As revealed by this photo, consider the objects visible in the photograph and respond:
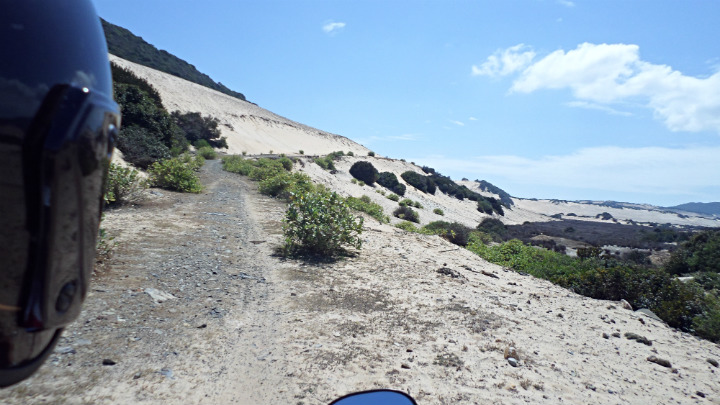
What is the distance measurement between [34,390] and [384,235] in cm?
816

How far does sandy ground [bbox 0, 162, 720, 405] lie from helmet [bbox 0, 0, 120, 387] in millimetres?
1809

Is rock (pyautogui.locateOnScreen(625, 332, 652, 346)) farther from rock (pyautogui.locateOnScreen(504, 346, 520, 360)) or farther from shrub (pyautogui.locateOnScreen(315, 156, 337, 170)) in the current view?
shrub (pyautogui.locateOnScreen(315, 156, 337, 170))

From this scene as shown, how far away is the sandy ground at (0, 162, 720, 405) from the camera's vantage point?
2842mm

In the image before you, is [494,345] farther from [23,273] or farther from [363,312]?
[23,273]

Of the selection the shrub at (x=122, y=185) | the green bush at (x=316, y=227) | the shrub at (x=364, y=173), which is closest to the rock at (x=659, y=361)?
the green bush at (x=316, y=227)

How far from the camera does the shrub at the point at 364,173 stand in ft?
120

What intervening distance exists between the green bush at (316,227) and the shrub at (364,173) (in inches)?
1138

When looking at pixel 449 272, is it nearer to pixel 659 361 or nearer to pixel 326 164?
pixel 659 361

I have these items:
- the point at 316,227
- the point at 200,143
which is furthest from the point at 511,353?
the point at 200,143

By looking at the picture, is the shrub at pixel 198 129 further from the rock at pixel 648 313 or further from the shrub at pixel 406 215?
the rock at pixel 648 313

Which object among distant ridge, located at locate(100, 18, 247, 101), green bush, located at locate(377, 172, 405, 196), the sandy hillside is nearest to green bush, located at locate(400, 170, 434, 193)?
green bush, located at locate(377, 172, 405, 196)

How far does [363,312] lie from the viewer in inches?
181

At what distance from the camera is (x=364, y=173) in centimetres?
3703

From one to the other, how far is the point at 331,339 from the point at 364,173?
1318 inches
